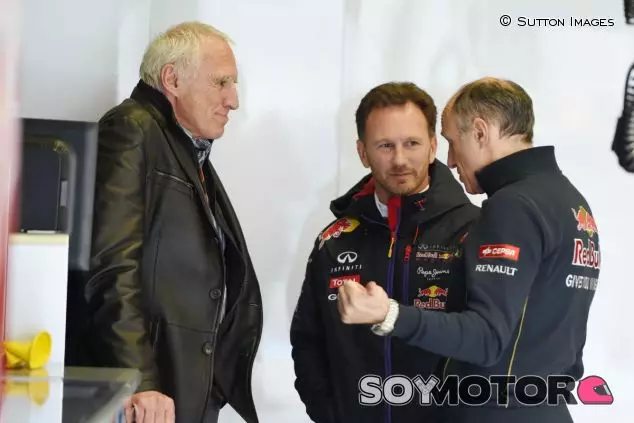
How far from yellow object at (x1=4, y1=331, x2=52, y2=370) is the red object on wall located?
1157 millimetres

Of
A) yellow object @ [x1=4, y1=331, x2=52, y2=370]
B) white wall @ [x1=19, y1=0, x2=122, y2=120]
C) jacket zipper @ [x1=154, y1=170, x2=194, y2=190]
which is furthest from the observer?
white wall @ [x1=19, y1=0, x2=122, y2=120]

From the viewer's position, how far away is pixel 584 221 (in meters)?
1.76

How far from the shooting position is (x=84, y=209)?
6.26 ft

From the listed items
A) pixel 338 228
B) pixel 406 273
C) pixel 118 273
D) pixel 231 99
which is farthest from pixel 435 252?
pixel 118 273

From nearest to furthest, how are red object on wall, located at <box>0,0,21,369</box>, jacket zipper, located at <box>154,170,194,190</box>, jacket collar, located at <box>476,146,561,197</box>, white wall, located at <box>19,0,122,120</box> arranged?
Answer: 1. red object on wall, located at <box>0,0,21,369</box>
2. jacket collar, located at <box>476,146,561,197</box>
3. jacket zipper, located at <box>154,170,194,190</box>
4. white wall, located at <box>19,0,122,120</box>

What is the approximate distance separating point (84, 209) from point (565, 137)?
1668 mm

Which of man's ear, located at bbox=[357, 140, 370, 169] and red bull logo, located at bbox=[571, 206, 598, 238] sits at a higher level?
man's ear, located at bbox=[357, 140, 370, 169]

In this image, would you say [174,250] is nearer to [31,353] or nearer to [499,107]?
[31,353]

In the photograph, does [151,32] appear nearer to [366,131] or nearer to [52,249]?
[366,131]

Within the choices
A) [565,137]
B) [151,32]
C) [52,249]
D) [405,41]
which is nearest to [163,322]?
[52,249]

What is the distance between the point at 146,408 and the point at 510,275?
91 centimetres

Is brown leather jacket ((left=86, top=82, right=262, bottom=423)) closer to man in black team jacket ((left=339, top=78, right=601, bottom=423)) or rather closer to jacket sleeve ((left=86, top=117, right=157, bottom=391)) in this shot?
jacket sleeve ((left=86, top=117, right=157, bottom=391))

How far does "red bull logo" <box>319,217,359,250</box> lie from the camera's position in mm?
2338

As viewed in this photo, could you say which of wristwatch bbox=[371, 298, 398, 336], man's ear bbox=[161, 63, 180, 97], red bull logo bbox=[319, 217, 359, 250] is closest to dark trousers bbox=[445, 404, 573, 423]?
wristwatch bbox=[371, 298, 398, 336]
